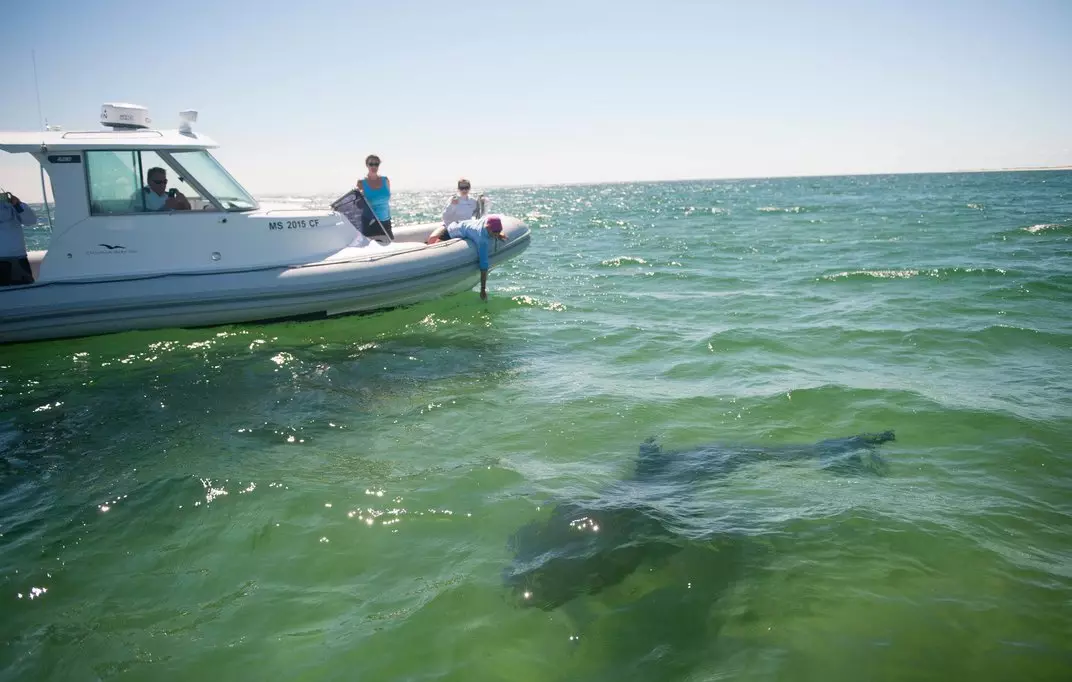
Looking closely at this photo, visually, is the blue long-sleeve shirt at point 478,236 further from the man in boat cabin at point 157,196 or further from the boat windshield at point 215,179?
the man in boat cabin at point 157,196

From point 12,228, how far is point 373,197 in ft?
15.1

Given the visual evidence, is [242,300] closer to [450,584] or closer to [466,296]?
[466,296]

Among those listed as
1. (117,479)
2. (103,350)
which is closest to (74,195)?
(103,350)

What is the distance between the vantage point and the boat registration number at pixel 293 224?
348 inches

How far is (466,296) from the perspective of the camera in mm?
11453

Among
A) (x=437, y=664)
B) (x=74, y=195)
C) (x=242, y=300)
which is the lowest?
(x=437, y=664)

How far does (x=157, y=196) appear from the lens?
325 inches

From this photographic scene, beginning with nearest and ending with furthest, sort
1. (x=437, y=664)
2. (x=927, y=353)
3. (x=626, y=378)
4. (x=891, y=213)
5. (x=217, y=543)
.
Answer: (x=437, y=664) < (x=217, y=543) < (x=626, y=378) < (x=927, y=353) < (x=891, y=213)

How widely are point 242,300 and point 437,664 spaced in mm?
6768

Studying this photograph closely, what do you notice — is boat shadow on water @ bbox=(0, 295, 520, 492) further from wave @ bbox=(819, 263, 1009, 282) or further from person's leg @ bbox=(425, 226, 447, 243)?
wave @ bbox=(819, 263, 1009, 282)

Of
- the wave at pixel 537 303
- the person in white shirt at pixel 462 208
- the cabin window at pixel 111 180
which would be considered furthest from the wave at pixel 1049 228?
the cabin window at pixel 111 180

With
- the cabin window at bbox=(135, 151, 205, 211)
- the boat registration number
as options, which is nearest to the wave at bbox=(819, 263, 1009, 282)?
the boat registration number

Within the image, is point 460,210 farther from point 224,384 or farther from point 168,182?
point 224,384

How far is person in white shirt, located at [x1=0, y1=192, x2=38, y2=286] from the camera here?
811 centimetres
